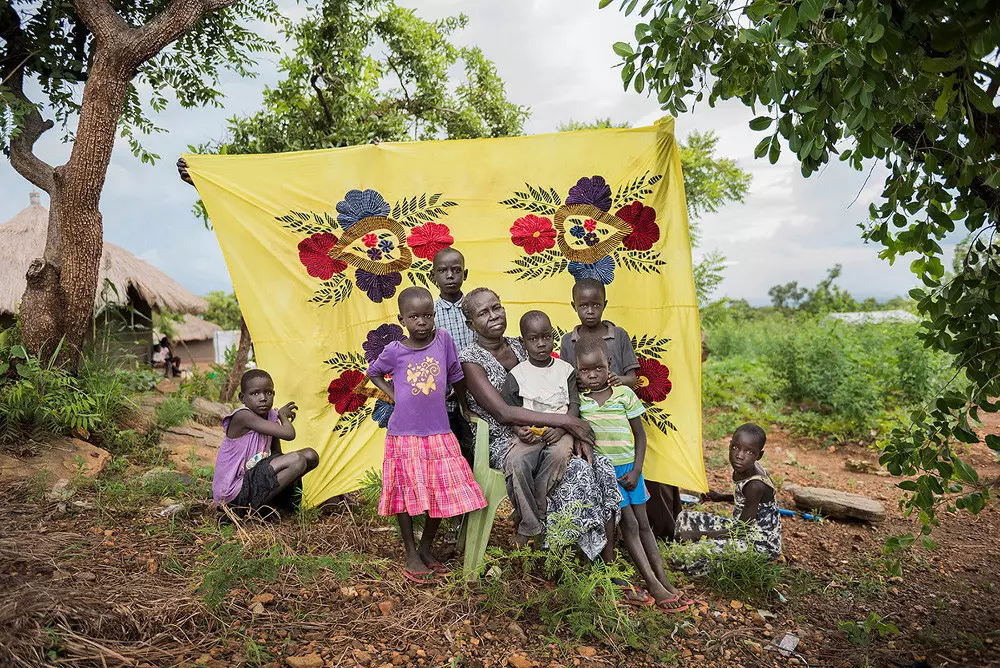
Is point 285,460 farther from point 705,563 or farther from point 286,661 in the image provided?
point 705,563

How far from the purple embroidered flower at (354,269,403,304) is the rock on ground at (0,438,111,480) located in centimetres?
257

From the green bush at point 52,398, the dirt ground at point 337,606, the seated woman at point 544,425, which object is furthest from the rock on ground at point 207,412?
the seated woman at point 544,425

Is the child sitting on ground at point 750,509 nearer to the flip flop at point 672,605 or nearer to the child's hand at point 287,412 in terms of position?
the flip flop at point 672,605

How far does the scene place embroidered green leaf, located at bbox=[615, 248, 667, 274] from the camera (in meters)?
4.40

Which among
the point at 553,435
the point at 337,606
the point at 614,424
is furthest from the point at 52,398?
the point at 614,424

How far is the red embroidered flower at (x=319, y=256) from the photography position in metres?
4.43

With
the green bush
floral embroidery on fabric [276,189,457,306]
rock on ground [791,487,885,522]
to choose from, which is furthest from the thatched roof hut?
rock on ground [791,487,885,522]

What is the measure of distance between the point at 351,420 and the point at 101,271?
7.24 meters

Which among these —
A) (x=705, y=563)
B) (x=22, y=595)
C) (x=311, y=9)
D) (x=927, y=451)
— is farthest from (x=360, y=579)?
(x=311, y=9)

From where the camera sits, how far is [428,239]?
14.9 feet

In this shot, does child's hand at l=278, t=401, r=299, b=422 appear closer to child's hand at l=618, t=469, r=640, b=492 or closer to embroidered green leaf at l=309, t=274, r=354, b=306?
embroidered green leaf at l=309, t=274, r=354, b=306

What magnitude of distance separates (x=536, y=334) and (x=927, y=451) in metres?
1.80

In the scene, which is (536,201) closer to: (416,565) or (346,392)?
(346,392)

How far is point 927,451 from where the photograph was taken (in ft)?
9.75
